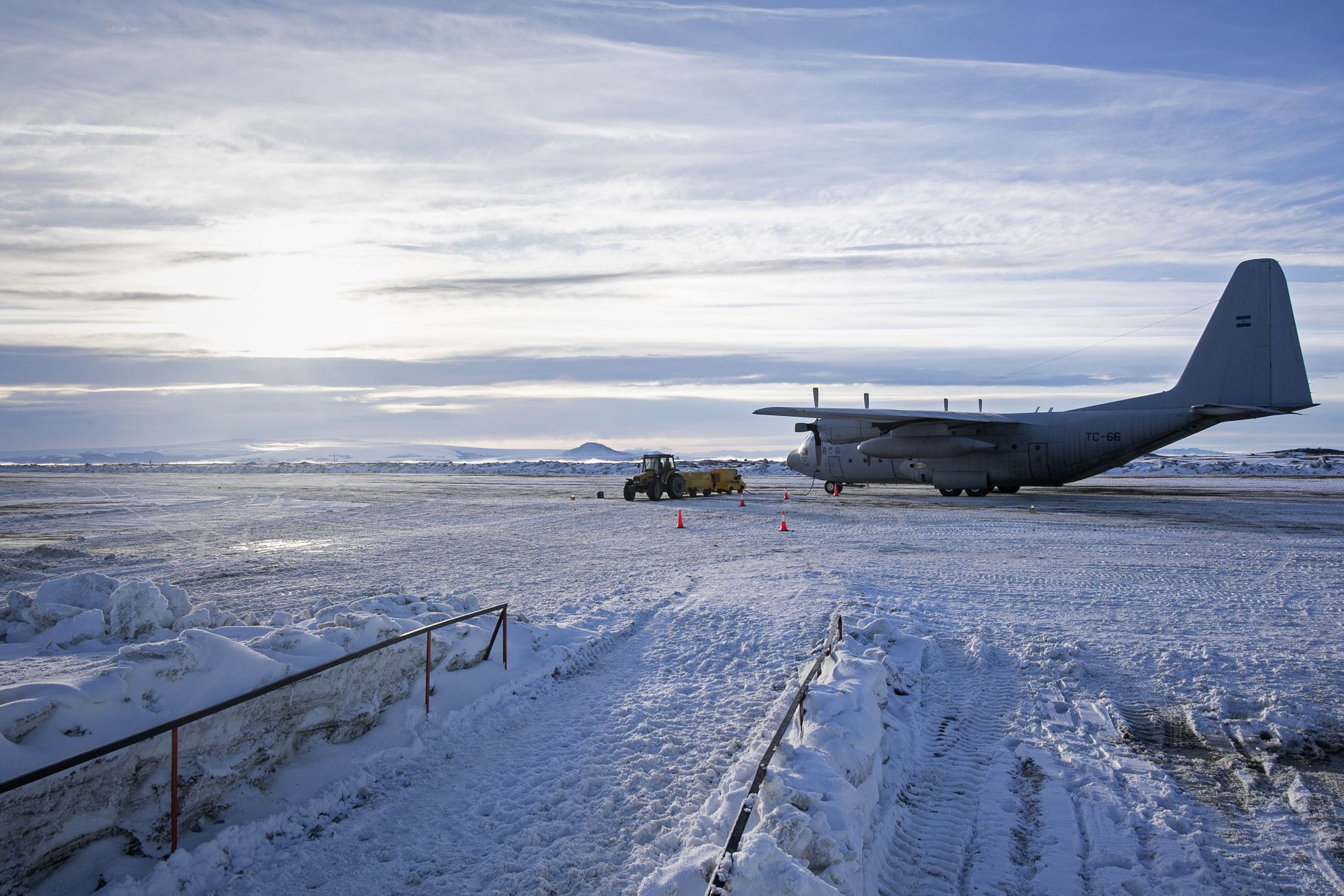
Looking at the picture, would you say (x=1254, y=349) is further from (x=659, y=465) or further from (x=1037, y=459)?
(x=659, y=465)

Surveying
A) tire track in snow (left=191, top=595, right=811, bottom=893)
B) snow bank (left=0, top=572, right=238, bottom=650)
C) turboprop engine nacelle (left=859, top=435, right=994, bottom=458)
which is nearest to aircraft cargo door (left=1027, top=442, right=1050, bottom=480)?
turboprop engine nacelle (left=859, top=435, right=994, bottom=458)

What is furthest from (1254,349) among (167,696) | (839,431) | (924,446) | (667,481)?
(167,696)

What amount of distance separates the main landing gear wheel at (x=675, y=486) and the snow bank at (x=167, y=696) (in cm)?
2584

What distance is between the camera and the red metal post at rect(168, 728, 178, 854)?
446 centimetres

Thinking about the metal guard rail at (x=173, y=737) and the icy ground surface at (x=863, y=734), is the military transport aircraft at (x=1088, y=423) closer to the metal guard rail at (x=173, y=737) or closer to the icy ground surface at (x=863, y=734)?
the icy ground surface at (x=863, y=734)

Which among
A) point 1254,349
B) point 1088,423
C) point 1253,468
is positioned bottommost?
point 1253,468

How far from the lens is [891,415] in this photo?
29.6 metres

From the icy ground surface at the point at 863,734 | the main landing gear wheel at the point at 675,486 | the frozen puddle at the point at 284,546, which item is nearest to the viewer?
the icy ground surface at the point at 863,734

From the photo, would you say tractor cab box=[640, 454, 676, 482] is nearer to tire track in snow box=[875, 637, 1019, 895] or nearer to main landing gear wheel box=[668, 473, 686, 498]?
main landing gear wheel box=[668, 473, 686, 498]

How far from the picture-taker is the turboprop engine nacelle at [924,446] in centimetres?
3011

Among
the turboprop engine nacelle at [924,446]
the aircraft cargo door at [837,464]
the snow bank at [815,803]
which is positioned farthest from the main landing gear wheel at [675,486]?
the snow bank at [815,803]

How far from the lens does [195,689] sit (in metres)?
5.39

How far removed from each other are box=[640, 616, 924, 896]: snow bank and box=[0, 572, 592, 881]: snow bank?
3125 mm

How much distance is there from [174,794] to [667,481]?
30.4 m
